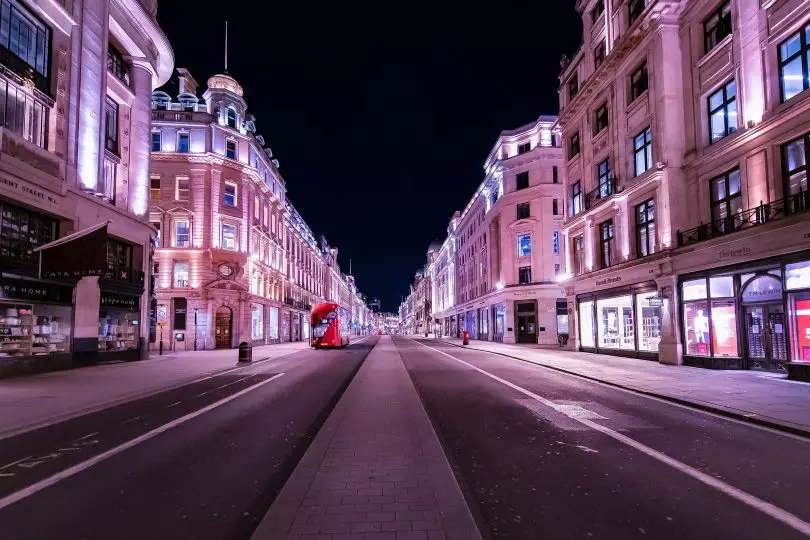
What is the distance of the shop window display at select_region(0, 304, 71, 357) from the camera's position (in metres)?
19.3

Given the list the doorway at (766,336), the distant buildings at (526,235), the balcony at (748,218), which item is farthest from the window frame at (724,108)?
the distant buildings at (526,235)

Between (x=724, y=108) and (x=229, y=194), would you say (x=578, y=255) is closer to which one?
(x=724, y=108)

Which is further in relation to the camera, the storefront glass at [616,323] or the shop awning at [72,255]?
the storefront glass at [616,323]

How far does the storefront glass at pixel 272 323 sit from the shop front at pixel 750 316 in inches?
1656

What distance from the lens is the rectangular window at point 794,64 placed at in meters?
16.3

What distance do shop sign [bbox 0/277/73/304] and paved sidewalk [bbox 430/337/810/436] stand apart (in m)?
21.5

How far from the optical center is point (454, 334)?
8894cm

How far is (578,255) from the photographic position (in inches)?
1352

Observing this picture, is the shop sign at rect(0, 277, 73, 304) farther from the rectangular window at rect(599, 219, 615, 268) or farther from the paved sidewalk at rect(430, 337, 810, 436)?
the rectangular window at rect(599, 219, 615, 268)

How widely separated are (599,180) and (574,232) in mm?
4649

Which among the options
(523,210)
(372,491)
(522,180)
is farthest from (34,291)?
(522,180)

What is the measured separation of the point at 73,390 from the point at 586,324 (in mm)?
27340

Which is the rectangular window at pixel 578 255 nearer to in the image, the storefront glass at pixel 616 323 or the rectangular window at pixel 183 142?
the storefront glass at pixel 616 323

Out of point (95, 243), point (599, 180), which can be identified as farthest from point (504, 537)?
point (599, 180)
